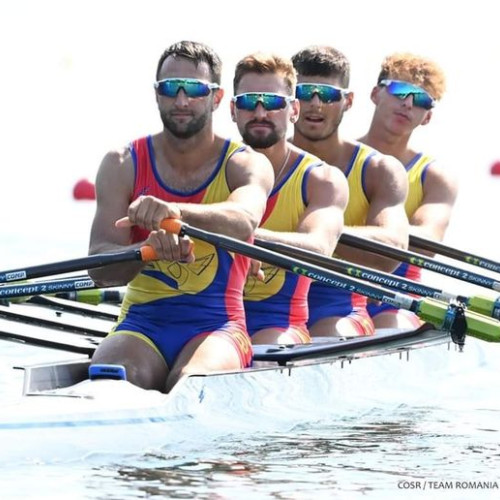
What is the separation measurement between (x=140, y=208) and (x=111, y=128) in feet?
86.2

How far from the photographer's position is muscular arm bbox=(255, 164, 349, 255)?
28.0 feet

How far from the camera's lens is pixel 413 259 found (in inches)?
373

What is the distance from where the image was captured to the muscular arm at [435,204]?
1055 cm

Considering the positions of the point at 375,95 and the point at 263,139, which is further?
the point at 375,95

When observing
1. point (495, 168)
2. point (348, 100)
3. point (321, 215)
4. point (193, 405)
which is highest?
point (495, 168)

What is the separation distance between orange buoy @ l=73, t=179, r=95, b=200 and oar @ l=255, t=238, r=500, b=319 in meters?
16.3

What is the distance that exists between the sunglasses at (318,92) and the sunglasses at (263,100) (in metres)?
0.89

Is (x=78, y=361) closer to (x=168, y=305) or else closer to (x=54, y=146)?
(x=168, y=305)

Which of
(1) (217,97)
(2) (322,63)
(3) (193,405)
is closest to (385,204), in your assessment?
(2) (322,63)

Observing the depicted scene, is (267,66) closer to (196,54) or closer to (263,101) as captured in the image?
(263,101)

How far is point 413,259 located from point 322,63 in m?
1.30

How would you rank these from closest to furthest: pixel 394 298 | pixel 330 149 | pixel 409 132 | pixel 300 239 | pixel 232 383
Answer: pixel 232 383 → pixel 394 298 → pixel 300 239 → pixel 330 149 → pixel 409 132

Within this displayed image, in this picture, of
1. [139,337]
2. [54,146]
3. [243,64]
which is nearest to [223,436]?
[139,337]

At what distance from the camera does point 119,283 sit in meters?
7.86
